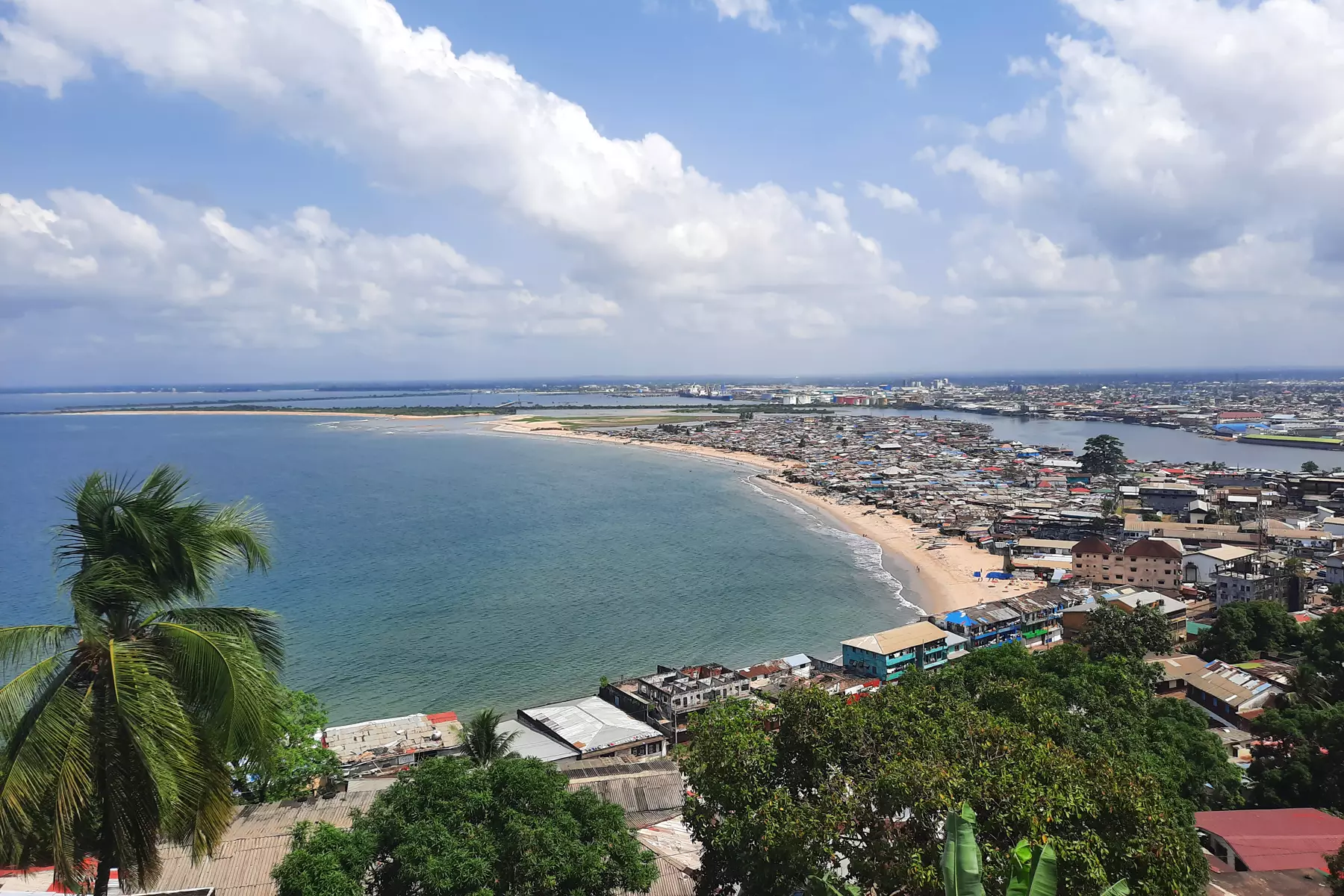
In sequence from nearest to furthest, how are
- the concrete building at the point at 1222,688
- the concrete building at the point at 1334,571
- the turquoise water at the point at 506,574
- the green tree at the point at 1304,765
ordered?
1. the green tree at the point at 1304,765
2. the concrete building at the point at 1222,688
3. the turquoise water at the point at 506,574
4. the concrete building at the point at 1334,571

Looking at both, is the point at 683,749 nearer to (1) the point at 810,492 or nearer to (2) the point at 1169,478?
(1) the point at 810,492

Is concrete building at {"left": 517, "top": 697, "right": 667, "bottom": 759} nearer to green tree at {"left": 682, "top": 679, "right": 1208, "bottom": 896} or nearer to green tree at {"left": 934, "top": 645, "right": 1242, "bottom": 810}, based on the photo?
green tree at {"left": 934, "top": 645, "right": 1242, "bottom": 810}

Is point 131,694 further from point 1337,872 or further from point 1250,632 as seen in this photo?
point 1250,632

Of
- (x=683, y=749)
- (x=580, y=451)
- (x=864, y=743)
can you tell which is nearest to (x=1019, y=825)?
(x=864, y=743)

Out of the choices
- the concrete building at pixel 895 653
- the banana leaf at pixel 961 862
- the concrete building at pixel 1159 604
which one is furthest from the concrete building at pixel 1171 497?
the banana leaf at pixel 961 862

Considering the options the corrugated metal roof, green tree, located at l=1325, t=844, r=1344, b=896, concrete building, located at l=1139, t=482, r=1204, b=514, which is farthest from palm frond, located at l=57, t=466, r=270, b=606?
concrete building, located at l=1139, t=482, r=1204, b=514

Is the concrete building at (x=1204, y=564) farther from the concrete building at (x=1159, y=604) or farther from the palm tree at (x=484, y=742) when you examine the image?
the palm tree at (x=484, y=742)

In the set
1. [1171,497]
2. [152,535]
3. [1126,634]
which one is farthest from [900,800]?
[1171,497]
